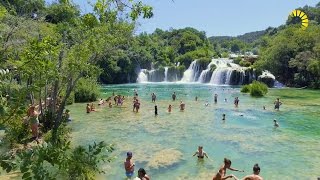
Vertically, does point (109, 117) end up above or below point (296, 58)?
below

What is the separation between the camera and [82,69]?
17719mm

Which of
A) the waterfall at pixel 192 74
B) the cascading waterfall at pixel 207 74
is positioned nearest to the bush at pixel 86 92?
the cascading waterfall at pixel 207 74

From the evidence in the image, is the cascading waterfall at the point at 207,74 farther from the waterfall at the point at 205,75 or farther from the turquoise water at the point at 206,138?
the turquoise water at the point at 206,138

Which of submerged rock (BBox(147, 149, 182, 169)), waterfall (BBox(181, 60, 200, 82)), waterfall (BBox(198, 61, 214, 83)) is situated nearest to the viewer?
submerged rock (BBox(147, 149, 182, 169))

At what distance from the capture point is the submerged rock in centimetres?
1578

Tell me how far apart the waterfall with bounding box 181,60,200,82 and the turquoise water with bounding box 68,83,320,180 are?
140 feet

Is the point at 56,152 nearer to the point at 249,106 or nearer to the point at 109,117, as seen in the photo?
the point at 109,117

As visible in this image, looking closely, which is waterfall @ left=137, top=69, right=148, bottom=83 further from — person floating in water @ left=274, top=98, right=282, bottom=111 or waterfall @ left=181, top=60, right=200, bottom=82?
person floating in water @ left=274, top=98, right=282, bottom=111

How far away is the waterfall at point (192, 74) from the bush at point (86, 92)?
38.7 meters

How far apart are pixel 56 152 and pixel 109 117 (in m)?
26.6

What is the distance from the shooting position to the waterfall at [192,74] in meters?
78.2

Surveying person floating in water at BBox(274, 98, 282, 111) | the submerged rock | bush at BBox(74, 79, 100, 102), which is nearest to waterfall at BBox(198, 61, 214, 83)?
bush at BBox(74, 79, 100, 102)

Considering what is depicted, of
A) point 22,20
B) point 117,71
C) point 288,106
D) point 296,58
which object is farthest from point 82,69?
point 117,71

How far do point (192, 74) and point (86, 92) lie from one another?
4198cm
